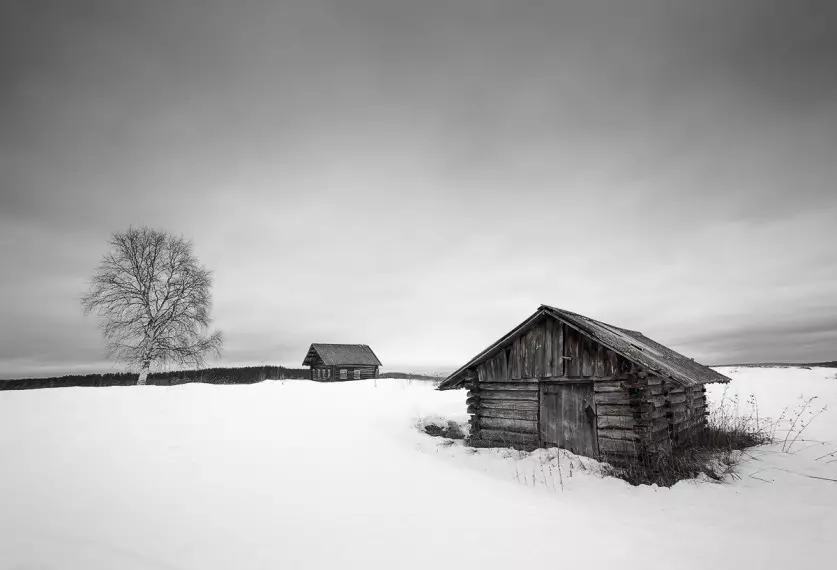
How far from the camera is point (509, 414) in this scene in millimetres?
12547

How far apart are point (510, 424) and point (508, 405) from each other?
0.58 metres

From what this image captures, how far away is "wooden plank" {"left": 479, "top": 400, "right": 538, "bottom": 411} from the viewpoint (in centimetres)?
1212

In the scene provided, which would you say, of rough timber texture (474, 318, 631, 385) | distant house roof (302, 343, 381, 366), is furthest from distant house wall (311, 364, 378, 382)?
rough timber texture (474, 318, 631, 385)

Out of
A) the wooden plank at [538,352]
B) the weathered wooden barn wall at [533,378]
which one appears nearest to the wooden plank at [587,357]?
the weathered wooden barn wall at [533,378]

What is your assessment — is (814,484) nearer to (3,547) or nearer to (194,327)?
(3,547)

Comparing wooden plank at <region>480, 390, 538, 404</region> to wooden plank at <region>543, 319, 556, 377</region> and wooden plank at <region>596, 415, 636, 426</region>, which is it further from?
wooden plank at <region>596, 415, 636, 426</region>

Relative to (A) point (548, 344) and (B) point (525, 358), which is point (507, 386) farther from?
(A) point (548, 344)

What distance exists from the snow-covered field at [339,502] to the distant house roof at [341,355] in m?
26.9

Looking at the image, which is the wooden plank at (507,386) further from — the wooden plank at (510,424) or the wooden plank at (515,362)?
the wooden plank at (510,424)

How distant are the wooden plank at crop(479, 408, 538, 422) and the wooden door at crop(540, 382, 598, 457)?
31 centimetres

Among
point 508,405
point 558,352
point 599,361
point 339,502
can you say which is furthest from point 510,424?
point 339,502

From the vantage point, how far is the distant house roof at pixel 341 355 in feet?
129

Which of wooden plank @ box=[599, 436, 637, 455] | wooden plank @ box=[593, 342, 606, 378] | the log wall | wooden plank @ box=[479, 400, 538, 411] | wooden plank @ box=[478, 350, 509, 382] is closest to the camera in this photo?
wooden plank @ box=[599, 436, 637, 455]

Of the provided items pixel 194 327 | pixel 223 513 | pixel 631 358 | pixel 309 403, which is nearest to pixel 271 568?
pixel 223 513
